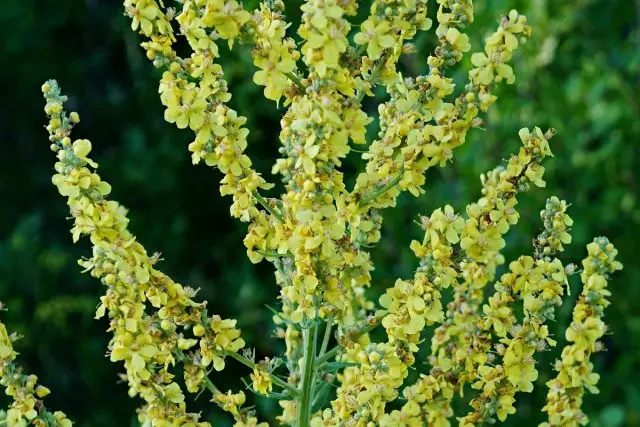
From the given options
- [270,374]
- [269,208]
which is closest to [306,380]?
[270,374]

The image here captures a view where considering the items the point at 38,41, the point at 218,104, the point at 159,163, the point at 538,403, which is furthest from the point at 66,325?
the point at 218,104

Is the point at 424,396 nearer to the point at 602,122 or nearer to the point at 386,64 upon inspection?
the point at 386,64

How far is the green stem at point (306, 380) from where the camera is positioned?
176 centimetres

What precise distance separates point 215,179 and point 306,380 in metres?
2.49

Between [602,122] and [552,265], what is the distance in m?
2.41

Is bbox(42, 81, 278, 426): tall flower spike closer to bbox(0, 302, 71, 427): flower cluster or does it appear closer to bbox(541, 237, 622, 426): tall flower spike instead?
bbox(0, 302, 71, 427): flower cluster

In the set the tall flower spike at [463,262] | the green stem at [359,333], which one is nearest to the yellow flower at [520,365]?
the tall flower spike at [463,262]

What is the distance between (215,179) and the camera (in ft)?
13.8

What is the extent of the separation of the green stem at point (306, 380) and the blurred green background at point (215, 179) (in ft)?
5.39

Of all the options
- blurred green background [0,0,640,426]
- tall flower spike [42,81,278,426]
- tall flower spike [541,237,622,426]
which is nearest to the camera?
tall flower spike [42,81,278,426]

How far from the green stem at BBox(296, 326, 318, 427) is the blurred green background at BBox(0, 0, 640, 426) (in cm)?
164

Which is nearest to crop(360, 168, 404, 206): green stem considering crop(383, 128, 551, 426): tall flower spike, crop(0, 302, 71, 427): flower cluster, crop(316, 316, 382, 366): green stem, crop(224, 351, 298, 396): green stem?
crop(383, 128, 551, 426): tall flower spike

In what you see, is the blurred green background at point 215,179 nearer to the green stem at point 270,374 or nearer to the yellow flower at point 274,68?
the green stem at point 270,374

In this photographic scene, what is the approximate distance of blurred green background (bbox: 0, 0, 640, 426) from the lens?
371cm
